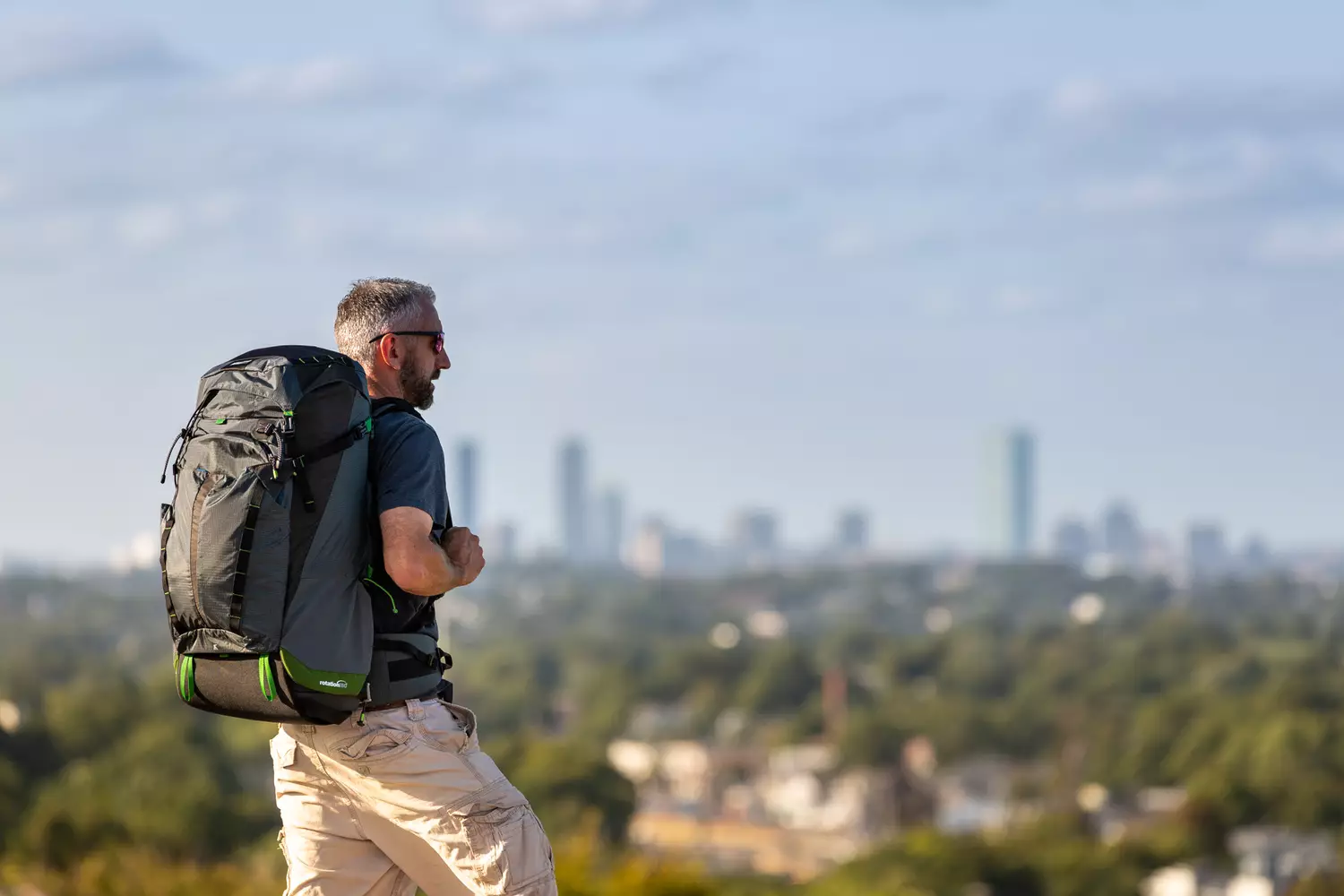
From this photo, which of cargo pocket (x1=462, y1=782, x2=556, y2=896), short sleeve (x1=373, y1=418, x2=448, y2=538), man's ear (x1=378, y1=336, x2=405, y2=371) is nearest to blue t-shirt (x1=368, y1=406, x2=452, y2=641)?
short sleeve (x1=373, y1=418, x2=448, y2=538)

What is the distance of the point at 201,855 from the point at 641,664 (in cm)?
7912

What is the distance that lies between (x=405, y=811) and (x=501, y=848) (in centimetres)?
20

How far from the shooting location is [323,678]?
3.60m


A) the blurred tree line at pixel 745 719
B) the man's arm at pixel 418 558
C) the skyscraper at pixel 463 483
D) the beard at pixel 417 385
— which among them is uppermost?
the beard at pixel 417 385

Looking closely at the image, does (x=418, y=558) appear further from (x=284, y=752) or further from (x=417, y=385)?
(x=284, y=752)

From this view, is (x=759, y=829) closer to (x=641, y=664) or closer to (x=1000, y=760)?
(x=1000, y=760)

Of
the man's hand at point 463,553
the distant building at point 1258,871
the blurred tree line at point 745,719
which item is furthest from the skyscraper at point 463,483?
the distant building at point 1258,871

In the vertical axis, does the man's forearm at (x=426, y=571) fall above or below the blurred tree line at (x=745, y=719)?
above

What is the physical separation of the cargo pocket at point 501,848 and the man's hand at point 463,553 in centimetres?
44

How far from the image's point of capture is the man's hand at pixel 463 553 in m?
3.69

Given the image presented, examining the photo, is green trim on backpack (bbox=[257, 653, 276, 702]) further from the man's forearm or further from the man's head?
the man's head

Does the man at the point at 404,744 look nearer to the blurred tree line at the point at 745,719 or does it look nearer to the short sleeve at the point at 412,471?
the short sleeve at the point at 412,471

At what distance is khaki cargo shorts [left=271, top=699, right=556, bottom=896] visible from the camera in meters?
3.83

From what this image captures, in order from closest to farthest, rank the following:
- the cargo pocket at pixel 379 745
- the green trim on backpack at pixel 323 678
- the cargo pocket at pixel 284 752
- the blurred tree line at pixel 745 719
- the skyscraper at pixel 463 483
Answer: the green trim on backpack at pixel 323 678 < the cargo pocket at pixel 379 745 < the cargo pocket at pixel 284 752 < the blurred tree line at pixel 745 719 < the skyscraper at pixel 463 483
